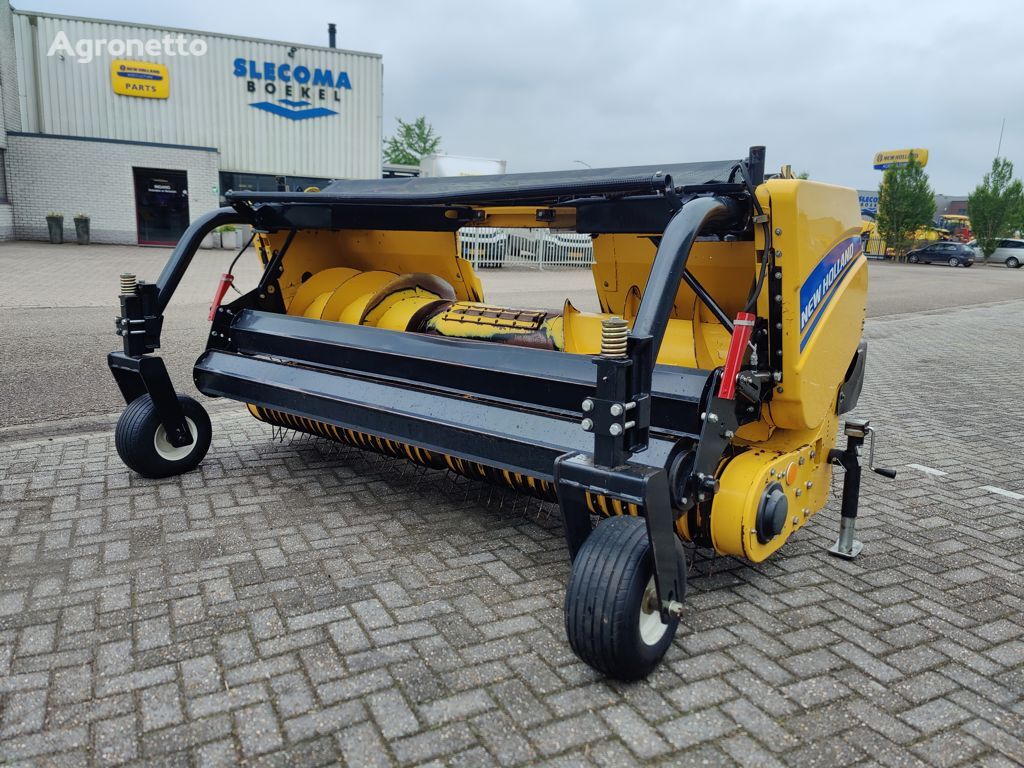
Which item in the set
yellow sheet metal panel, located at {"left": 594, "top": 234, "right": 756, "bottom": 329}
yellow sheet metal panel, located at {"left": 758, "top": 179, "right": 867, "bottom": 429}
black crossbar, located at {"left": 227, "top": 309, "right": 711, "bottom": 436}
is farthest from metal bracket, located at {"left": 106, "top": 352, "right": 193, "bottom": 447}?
yellow sheet metal panel, located at {"left": 758, "top": 179, "right": 867, "bottom": 429}

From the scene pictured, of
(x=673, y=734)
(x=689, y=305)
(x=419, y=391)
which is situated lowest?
(x=673, y=734)

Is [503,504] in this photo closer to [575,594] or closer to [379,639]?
[379,639]

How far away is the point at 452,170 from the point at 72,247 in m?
9.72

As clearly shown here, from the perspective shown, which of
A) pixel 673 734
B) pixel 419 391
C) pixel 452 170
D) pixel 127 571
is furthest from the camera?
pixel 452 170

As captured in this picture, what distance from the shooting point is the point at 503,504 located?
401cm

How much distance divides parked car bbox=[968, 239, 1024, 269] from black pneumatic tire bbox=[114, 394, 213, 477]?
40.0 m

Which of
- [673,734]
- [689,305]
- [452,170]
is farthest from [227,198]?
[452,170]

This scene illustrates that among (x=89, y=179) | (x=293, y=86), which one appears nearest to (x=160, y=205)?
(x=89, y=179)

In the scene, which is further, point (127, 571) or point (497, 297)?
point (497, 297)

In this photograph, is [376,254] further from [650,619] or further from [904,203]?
[904,203]

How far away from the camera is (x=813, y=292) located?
9.77 ft

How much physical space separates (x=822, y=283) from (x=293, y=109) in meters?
21.8

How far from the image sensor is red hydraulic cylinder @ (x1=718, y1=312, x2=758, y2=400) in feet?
8.80

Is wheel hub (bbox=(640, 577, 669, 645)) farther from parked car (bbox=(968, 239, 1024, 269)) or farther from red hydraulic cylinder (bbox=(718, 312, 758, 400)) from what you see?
parked car (bbox=(968, 239, 1024, 269))
